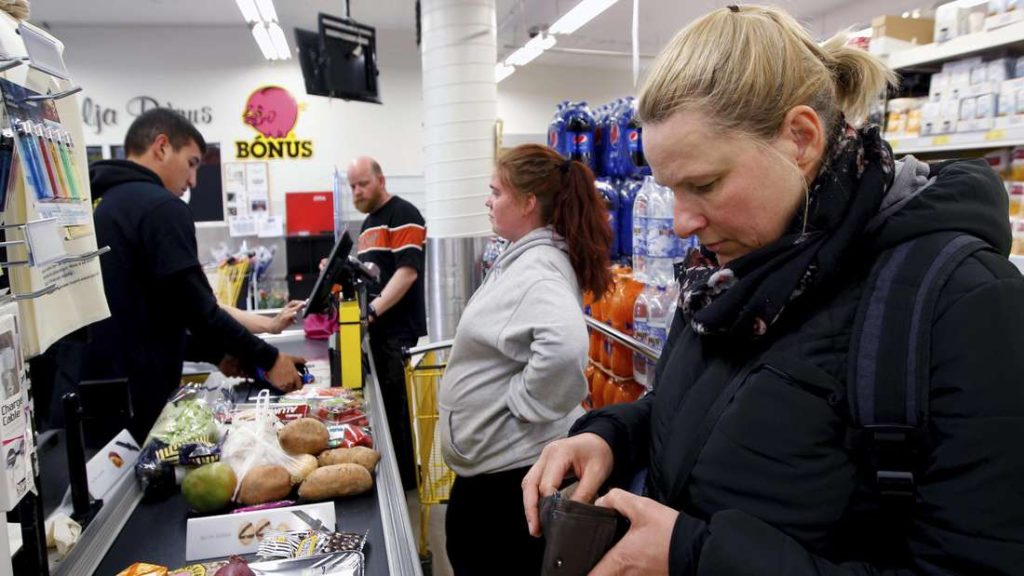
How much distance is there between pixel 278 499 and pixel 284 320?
151cm

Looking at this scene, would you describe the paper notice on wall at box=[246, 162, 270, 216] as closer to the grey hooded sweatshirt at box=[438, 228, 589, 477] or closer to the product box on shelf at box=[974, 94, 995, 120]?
the grey hooded sweatshirt at box=[438, 228, 589, 477]

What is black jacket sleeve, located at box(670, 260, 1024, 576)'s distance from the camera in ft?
2.26

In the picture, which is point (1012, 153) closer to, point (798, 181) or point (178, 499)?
point (798, 181)


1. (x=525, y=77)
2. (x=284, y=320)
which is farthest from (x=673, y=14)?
(x=284, y=320)

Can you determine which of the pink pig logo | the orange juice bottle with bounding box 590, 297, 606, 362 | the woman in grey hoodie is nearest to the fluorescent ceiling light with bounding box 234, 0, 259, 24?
the pink pig logo

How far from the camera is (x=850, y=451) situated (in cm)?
80

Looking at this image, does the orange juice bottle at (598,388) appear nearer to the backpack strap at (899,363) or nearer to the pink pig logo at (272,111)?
the backpack strap at (899,363)

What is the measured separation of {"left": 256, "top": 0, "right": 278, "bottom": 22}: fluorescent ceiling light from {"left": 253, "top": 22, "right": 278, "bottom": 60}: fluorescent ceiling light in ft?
0.77

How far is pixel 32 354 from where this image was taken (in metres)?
0.99

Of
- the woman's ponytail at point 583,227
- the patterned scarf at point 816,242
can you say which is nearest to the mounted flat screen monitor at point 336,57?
the woman's ponytail at point 583,227

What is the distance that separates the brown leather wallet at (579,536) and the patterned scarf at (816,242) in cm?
31

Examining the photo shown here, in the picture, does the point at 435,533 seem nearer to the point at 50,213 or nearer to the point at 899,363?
the point at 50,213

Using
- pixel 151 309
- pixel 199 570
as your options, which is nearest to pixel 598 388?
pixel 151 309

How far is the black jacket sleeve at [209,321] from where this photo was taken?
2.29 m
